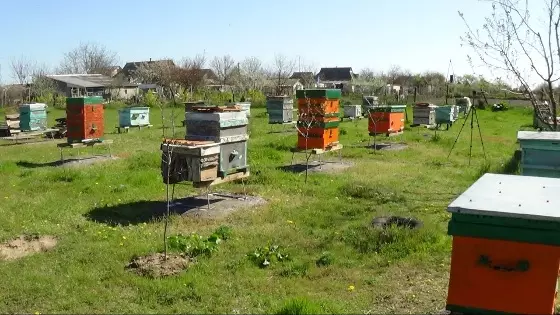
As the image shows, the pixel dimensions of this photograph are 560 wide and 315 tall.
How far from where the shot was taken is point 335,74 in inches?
3563

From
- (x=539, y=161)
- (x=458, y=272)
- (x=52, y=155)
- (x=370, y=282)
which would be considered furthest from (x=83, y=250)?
(x=52, y=155)

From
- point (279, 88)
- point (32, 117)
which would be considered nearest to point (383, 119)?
point (32, 117)

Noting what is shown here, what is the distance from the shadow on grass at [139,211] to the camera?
28.7 ft

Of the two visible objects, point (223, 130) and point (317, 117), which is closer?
point (223, 130)

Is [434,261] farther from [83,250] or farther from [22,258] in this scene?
[22,258]

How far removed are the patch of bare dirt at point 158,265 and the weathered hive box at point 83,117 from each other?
918cm

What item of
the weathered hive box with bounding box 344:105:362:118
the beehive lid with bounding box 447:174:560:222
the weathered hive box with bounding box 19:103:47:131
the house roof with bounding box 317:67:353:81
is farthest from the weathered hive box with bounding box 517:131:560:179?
the house roof with bounding box 317:67:353:81

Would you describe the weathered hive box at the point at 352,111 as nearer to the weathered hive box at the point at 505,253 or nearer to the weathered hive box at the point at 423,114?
the weathered hive box at the point at 423,114

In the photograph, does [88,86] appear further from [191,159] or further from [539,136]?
[539,136]

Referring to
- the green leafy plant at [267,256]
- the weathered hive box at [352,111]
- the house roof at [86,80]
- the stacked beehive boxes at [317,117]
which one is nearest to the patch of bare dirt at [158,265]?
the green leafy plant at [267,256]

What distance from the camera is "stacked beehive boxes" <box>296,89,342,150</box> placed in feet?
43.1

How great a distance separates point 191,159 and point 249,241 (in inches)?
76.7

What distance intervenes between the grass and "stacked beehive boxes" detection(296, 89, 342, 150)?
3.53 feet

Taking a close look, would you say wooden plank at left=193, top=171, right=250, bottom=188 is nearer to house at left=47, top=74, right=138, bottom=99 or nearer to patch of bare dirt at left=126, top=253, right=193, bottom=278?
patch of bare dirt at left=126, top=253, right=193, bottom=278
